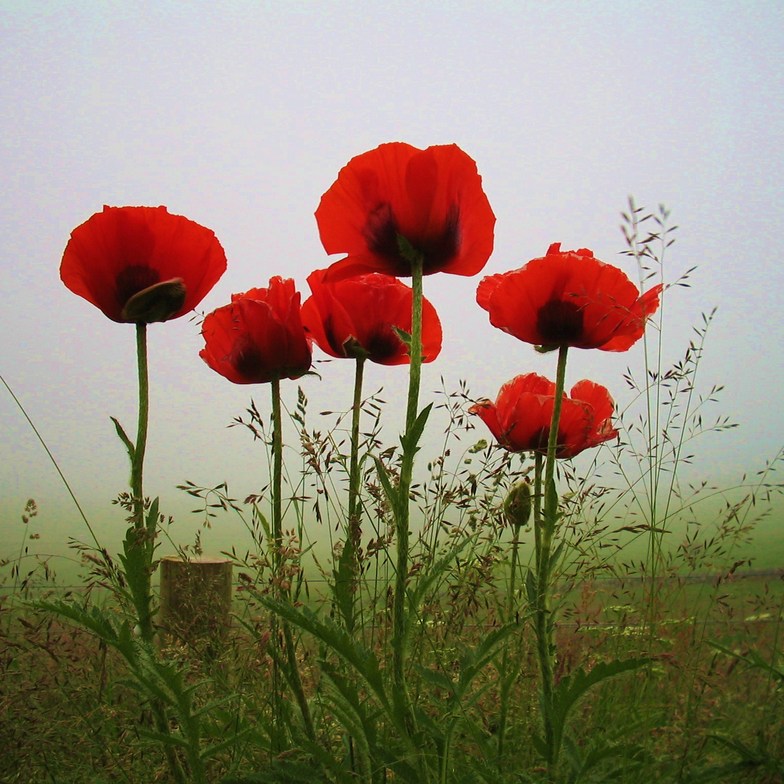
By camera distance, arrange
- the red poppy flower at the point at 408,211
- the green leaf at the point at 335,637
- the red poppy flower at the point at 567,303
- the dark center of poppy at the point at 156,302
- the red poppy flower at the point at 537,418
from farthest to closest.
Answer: the red poppy flower at the point at 537,418, the red poppy flower at the point at 567,303, the dark center of poppy at the point at 156,302, the red poppy flower at the point at 408,211, the green leaf at the point at 335,637

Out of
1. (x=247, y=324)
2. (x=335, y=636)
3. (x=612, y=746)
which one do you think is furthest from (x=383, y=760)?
(x=247, y=324)

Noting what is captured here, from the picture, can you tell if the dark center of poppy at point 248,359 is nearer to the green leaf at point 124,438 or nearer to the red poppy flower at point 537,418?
the green leaf at point 124,438

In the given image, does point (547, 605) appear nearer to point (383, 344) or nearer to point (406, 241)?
point (383, 344)

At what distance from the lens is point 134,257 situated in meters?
1.47

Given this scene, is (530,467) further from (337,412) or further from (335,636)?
(335,636)

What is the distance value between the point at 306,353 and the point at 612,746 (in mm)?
910

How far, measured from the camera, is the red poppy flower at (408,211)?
1.28 m

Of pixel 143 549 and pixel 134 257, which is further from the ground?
pixel 134 257

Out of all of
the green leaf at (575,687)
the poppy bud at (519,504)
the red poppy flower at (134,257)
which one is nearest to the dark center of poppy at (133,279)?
the red poppy flower at (134,257)

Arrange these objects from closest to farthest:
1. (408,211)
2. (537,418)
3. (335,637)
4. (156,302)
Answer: (335,637), (408,211), (156,302), (537,418)

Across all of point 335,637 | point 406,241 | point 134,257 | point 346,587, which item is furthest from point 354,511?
point 134,257

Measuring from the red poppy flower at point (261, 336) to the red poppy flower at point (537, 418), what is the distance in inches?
17.0

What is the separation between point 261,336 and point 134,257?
0.90 ft

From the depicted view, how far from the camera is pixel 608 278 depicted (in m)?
1.54
